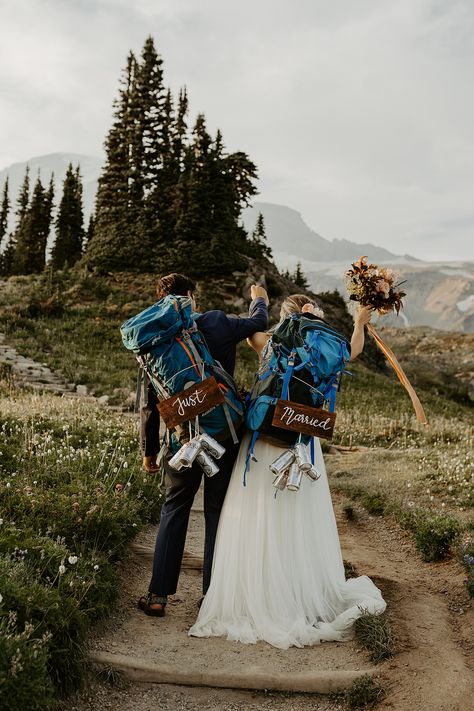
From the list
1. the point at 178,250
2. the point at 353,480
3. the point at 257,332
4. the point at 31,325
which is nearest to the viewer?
the point at 257,332

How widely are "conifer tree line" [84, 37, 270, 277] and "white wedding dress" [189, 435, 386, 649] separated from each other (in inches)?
1030

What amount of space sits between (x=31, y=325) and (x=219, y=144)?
18.1 metres

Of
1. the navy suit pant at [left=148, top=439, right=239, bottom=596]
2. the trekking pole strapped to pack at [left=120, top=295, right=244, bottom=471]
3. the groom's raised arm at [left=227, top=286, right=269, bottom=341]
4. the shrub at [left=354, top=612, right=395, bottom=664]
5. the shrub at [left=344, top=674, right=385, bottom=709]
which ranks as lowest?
the shrub at [left=344, top=674, right=385, bottom=709]

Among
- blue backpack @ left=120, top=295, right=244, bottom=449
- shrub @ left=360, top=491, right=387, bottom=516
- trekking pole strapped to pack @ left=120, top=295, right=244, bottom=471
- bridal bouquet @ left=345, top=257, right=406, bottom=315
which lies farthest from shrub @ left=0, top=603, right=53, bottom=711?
shrub @ left=360, top=491, right=387, bottom=516

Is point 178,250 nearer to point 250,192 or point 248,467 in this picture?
point 250,192

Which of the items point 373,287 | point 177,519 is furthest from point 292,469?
point 373,287

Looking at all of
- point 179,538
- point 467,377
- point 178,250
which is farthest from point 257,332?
point 467,377

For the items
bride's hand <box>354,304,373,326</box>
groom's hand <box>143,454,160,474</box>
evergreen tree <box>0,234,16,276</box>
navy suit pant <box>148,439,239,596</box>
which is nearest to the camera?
navy suit pant <box>148,439,239,596</box>

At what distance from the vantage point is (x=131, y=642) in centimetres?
462

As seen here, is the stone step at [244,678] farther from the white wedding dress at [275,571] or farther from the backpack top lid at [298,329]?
the backpack top lid at [298,329]

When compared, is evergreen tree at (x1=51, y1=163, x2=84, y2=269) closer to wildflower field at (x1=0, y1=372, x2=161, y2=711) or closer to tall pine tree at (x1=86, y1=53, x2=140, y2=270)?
tall pine tree at (x1=86, y1=53, x2=140, y2=270)

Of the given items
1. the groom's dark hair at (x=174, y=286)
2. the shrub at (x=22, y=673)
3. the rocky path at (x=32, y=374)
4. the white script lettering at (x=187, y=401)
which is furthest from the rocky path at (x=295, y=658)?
the rocky path at (x=32, y=374)

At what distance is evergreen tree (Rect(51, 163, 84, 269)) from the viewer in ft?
193

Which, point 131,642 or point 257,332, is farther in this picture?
point 257,332
